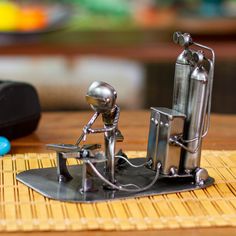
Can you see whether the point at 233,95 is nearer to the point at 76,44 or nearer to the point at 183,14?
the point at 183,14

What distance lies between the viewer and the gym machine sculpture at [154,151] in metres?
0.93

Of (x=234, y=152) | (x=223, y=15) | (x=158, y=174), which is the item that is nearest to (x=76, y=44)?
(x=223, y=15)

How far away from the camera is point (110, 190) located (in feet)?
3.10

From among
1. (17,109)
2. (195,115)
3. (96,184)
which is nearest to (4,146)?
(17,109)

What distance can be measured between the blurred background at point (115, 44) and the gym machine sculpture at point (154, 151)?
1.79m

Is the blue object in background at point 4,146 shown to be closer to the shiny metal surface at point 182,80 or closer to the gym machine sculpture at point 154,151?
the gym machine sculpture at point 154,151

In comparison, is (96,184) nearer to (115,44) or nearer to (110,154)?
(110,154)

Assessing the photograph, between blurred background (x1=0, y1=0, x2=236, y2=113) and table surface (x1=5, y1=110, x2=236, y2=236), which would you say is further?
blurred background (x1=0, y1=0, x2=236, y2=113)

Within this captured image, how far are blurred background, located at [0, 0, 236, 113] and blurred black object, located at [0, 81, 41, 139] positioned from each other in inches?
57.5

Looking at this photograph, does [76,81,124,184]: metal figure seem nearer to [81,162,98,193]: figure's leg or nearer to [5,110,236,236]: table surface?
[81,162,98,193]: figure's leg

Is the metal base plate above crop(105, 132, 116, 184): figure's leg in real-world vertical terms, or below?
below

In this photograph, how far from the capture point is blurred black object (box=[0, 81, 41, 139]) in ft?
4.01

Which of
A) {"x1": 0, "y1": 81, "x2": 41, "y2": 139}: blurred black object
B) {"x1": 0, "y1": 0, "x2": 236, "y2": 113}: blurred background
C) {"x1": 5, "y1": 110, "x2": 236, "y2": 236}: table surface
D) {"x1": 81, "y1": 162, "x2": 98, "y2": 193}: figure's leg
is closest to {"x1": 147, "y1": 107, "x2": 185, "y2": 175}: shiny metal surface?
{"x1": 81, "y1": 162, "x2": 98, "y2": 193}: figure's leg

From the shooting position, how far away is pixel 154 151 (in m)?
1.00
